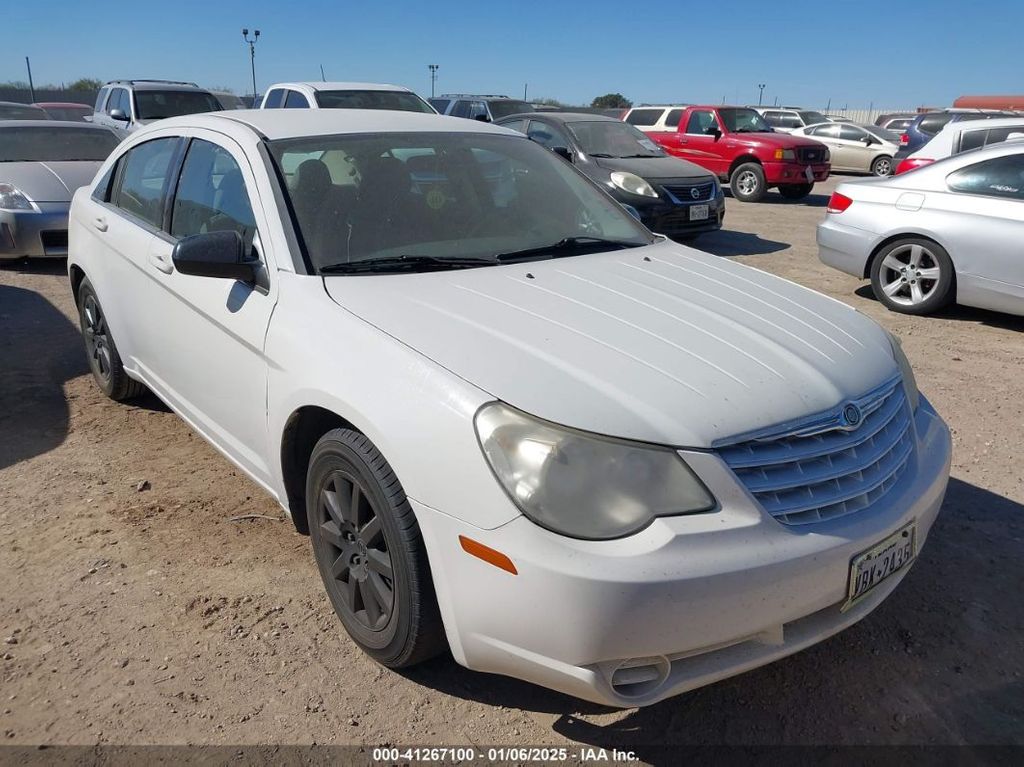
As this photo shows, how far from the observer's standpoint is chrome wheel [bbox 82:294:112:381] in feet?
15.0

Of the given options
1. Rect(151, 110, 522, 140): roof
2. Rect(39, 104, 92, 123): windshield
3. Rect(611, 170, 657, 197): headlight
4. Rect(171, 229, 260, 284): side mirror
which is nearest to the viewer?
Rect(171, 229, 260, 284): side mirror

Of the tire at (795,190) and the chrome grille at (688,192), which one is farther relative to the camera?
the tire at (795,190)

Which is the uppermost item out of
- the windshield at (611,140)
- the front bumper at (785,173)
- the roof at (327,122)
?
the roof at (327,122)

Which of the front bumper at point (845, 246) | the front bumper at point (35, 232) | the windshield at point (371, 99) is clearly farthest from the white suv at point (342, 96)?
the front bumper at point (845, 246)

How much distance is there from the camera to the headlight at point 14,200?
Result: 8.11 m

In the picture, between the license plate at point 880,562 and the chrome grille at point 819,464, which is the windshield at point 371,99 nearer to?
the chrome grille at point 819,464

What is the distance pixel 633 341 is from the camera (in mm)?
2465

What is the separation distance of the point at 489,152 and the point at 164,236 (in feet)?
4.92

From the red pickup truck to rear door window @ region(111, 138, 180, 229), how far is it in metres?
13.0

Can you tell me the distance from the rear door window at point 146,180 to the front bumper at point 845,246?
5.80 m

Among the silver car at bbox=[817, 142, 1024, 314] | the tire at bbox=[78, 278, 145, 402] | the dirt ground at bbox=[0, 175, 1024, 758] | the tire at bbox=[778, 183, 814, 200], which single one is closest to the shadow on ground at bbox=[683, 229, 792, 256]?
the silver car at bbox=[817, 142, 1024, 314]

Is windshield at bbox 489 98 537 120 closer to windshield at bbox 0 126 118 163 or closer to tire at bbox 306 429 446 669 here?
windshield at bbox 0 126 118 163

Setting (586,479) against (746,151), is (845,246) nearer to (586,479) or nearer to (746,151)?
(586,479)

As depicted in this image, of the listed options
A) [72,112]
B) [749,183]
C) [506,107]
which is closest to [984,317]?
[749,183]
